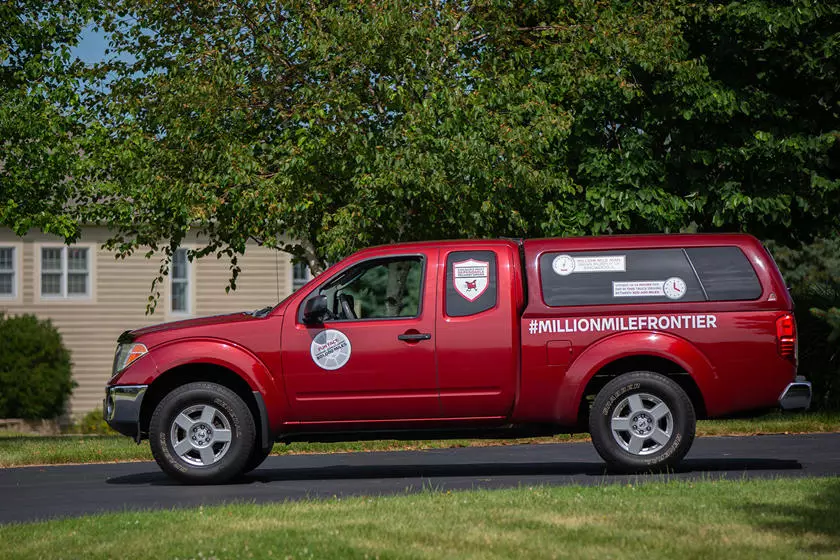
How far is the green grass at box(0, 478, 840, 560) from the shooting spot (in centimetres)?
736

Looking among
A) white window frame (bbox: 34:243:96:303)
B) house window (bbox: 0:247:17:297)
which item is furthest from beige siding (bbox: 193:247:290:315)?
house window (bbox: 0:247:17:297)

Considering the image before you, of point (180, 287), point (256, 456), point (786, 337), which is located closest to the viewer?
point (786, 337)

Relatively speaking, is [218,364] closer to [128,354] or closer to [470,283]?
[128,354]

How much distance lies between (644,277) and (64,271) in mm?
24347

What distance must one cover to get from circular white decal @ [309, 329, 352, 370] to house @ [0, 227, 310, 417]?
22.2m

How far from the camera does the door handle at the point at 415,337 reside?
11562 millimetres

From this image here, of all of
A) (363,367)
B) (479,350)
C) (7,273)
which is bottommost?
(363,367)

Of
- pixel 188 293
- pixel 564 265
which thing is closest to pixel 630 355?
pixel 564 265

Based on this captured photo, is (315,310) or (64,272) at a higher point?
(64,272)

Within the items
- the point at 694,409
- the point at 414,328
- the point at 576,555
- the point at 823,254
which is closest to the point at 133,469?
the point at 414,328

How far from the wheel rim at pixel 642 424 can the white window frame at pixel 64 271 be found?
24.1 m

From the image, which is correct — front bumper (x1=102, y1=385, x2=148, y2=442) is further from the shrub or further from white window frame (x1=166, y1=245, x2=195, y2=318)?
white window frame (x1=166, y1=245, x2=195, y2=318)

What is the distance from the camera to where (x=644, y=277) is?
1172 cm

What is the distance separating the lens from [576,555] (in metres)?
7.17
